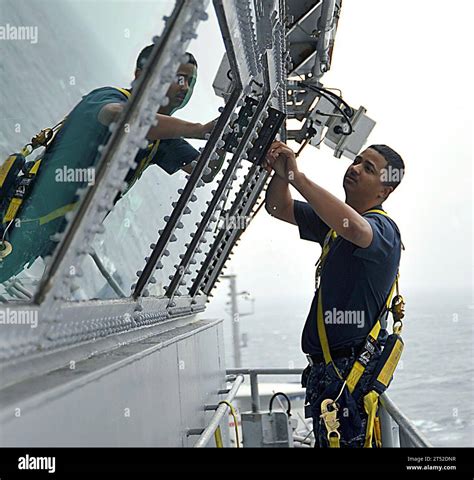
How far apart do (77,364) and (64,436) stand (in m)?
0.29

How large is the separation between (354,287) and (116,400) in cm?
134

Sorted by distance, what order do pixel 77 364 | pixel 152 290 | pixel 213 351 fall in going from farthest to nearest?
1. pixel 213 351
2. pixel 152 290
3. pixel 77 364

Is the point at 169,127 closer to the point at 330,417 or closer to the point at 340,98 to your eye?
the point at 330,417

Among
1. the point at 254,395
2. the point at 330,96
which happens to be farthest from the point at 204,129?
the point at 254,395

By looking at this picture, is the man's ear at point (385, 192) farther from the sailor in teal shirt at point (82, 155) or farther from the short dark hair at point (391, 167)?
the sailor in teal shirt at point (82, 155)

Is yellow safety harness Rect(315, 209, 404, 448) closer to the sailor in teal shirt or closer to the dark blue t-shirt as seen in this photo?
the dark blue t-shirt

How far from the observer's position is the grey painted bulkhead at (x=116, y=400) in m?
1.05

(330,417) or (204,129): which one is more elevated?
(204,129)

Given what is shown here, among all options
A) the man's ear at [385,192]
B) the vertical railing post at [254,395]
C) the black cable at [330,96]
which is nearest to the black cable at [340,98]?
the black cable at [330,96]

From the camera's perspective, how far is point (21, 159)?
90.4 inches

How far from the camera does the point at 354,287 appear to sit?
2514mm

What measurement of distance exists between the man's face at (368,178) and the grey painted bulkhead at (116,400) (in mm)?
915
